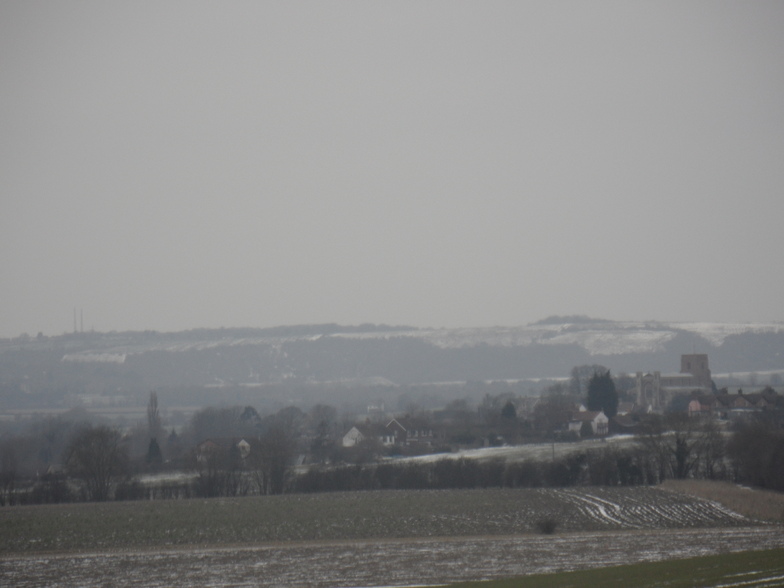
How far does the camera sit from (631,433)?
8300 centimetres

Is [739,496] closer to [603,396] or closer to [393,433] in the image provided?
[603,396]

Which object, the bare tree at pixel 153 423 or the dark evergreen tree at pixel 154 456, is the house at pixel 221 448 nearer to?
the dark evergreen tree at pixel 154 456

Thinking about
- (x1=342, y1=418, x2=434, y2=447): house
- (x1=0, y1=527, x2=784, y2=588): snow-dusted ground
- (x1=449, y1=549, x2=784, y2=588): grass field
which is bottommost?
(x1=342, y1=418, x2=434, y2=447): house

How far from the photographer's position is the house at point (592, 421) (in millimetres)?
87938

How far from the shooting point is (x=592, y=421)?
8969 cm

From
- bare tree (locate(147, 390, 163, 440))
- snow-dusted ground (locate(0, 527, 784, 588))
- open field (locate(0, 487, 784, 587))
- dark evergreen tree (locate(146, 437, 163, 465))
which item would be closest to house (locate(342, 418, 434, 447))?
dark evergreen tree (locate(146, 437, 163, 465))

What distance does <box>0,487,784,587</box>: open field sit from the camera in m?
29.5

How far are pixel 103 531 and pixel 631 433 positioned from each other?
53.1m

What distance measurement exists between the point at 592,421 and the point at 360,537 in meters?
55.3

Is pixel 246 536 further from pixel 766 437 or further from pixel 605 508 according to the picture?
pixel 766 437

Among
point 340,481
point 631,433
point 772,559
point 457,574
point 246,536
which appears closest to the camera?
point 772,559

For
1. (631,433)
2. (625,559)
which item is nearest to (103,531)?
(625,559)

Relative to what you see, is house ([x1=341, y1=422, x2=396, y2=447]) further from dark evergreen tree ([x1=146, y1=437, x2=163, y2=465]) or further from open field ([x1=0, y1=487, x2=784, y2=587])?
open field ([x1=0, y1=487, x2=784, y2=587])

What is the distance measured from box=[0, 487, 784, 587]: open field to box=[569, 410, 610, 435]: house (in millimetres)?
34924
